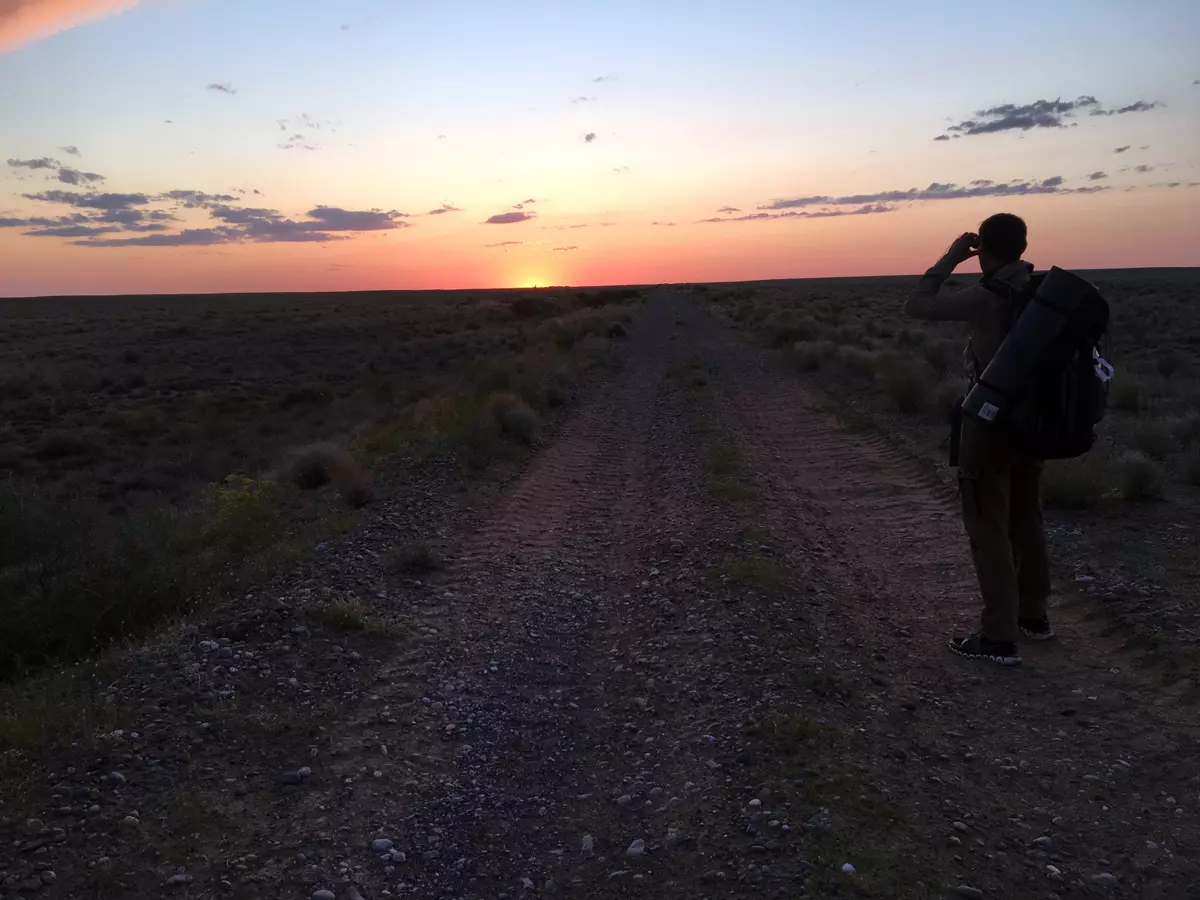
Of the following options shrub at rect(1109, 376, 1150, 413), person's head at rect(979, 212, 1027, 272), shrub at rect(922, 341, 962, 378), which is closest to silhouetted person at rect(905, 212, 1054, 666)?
person's head at rect(979, 212, 1027, 272)

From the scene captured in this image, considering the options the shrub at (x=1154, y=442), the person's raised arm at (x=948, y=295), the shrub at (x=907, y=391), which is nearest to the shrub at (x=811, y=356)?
the shrub at (x=907, y=391)

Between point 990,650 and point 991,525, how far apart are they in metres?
0.70

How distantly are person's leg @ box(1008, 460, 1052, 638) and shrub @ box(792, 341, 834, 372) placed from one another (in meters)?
16.4

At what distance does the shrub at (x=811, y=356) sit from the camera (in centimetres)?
2134

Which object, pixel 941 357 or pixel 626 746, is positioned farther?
pixel 941 357

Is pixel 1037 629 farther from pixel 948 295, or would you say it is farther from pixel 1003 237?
pixel 1003 237

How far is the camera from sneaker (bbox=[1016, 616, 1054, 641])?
5125 mm

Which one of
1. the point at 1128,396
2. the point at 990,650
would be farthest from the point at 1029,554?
the point at 1128,396

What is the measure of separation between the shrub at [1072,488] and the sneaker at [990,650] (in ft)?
11.6

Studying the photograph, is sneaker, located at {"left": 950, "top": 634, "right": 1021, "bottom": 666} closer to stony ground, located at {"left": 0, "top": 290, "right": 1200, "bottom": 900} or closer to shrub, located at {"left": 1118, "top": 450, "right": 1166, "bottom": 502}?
stony ground, located at {"left": 0, "top": 290, "right": 1200, "bottom": 900}

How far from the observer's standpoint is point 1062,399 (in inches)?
173

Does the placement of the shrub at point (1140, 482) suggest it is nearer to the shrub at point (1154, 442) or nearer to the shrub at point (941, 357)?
the shrub at point (1154, 442)

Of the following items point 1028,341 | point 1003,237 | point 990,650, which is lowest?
point 990,650

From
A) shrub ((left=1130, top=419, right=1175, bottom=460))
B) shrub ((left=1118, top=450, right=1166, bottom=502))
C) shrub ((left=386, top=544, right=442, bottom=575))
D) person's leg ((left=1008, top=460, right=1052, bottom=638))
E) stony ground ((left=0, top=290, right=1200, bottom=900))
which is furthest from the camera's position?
shrub ((left=1130, top=419, right=1175, bottom=460))
